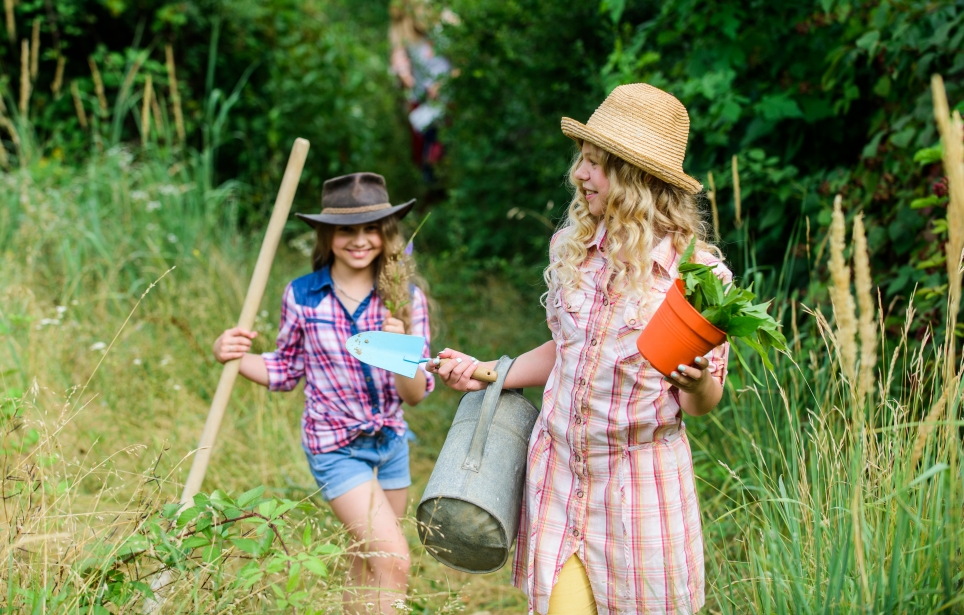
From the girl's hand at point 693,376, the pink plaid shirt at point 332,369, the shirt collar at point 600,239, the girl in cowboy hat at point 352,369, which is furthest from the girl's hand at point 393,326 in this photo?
the girl's hand at point 693,376

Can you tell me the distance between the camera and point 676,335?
1772 millimetres

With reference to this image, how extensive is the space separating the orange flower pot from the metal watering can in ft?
1.85

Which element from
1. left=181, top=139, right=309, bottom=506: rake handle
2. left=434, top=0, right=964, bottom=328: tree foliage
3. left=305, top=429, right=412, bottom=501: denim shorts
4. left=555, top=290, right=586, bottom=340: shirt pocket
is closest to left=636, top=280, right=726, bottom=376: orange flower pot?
left=555, top=290, right=586, bottom=340: shirt pocket

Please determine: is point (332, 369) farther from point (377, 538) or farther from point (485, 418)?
point (485, 418)

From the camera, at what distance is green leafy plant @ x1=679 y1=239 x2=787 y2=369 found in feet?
5.80

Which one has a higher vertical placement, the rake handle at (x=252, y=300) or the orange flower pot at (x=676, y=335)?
the orange flower pot at (x=676, y=335)

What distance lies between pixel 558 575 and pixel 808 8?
9.32 ft

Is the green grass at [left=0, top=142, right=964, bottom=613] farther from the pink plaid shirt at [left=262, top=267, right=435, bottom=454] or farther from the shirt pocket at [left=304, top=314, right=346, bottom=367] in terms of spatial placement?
the shirt pocket at [left=304, top=314, right=346, bottom=367]

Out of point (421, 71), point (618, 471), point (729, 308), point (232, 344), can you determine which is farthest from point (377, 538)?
point (421, 71)

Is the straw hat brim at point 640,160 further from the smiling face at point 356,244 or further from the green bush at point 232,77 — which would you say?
the green bush at point 232,77

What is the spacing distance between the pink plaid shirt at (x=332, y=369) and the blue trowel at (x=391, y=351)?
1.25ft

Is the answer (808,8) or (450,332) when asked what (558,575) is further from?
(450,332)

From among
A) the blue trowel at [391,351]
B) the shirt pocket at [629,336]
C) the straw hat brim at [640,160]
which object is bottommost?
the blue trowel at [391,351]

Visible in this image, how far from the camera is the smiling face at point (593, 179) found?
2.16 m
